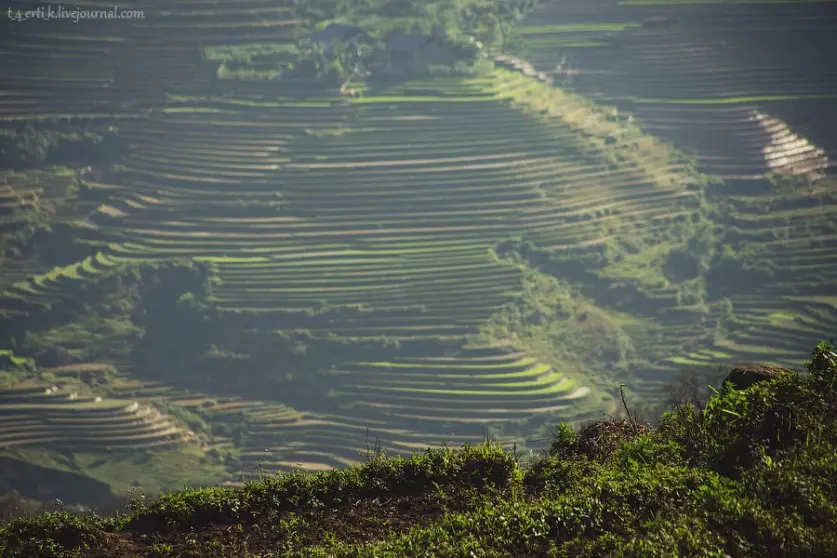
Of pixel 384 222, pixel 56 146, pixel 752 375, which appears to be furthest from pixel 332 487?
pixel 56 146

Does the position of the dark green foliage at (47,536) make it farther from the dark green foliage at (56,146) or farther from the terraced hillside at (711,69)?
the dark green foliage at (56,146)

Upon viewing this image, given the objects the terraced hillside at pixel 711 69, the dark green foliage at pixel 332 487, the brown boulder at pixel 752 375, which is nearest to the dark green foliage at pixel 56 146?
the terraced hillside at pixel 711 69

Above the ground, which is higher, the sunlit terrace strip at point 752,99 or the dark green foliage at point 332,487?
the sunlit terrace strip at point 752,99

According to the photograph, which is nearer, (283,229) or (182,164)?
(283,229)

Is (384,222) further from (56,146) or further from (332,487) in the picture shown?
(332,487)

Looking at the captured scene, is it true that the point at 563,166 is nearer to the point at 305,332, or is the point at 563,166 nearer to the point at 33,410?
the point at 305,332

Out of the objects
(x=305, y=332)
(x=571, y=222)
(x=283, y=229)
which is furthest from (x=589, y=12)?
(x=305, y=332)
